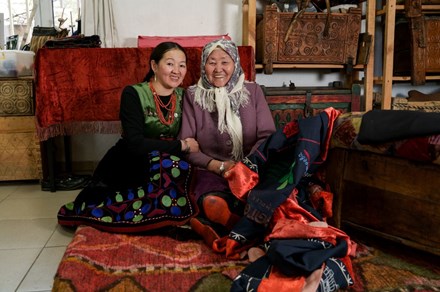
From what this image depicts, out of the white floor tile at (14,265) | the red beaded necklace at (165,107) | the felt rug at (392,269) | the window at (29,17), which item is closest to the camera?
the felt rug at (392,269)

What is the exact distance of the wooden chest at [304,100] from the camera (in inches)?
85.1

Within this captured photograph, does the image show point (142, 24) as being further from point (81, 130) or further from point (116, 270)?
point (116, 270)

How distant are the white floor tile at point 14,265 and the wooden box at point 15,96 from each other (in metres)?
1.14

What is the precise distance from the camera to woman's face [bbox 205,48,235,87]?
5.39 feet

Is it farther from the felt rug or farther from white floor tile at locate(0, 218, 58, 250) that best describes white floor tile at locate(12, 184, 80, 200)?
the felt rug

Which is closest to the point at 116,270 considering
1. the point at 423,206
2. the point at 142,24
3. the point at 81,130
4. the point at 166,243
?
the point at 166,243

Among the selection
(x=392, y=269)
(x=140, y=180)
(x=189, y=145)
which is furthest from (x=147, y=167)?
(x=392, y=269)

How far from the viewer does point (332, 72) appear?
8.94ft

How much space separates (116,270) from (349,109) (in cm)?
163

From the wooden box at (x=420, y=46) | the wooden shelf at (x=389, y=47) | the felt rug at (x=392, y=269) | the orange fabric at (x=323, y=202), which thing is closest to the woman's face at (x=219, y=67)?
the orange fabric at (x=323, y=202)

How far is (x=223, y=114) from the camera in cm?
163

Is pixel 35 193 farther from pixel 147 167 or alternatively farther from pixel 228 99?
pixel 228 99

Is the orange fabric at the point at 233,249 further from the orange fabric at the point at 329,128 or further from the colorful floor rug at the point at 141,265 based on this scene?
the orange fabric at the point at 329,128

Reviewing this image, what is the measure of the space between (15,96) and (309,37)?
1787mm
